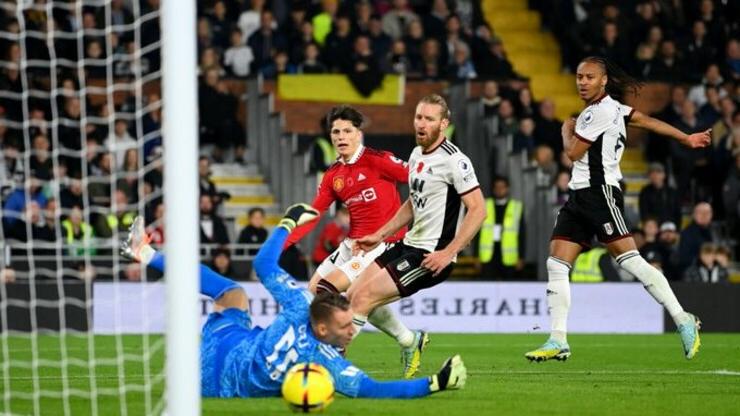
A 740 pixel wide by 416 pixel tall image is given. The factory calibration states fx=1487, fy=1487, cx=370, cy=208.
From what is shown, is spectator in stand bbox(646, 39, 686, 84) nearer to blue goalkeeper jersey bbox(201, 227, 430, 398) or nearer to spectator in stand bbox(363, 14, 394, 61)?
spectator in stand bbox(363, 14, 394, 61)

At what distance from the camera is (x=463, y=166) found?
10.5 meters

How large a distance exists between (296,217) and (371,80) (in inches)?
520

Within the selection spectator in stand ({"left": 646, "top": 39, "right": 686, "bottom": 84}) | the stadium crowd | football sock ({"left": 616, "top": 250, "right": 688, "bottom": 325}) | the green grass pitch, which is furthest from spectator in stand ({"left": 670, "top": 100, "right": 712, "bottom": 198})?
football sock ({"left": 616, "top": 250, "right": 688, "bottom": 325})

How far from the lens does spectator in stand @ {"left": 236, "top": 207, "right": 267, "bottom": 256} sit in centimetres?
1947

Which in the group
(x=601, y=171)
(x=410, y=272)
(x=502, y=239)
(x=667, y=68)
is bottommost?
(x=502, y=239)

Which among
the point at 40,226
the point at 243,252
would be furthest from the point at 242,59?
the point at 40,226

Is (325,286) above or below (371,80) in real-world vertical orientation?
below

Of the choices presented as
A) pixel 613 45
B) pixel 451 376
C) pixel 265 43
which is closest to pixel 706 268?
pixel 613 45

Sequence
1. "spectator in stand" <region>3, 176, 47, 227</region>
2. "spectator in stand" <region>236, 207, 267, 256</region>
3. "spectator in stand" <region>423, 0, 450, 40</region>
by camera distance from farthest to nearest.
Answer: "spectator in stand" <region>423, 0, 450, 40</region> → "spectator in stand" <region>236, 207, 267, 256</region> → "spectator in stand" <region>3, 176, 47, 227</region>

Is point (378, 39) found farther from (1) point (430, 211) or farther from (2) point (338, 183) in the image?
(1) point (430, 211)

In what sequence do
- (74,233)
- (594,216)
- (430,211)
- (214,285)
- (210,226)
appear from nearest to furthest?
(214,285)
(430,211)
(594,216)
(74,233)
(210,226)

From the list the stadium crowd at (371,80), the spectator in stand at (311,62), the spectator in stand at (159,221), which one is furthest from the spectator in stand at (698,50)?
the spectator in stand at (159,221)

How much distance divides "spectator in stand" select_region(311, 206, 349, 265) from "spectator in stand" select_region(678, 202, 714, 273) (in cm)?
441

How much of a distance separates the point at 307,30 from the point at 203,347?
1332 centimetres
